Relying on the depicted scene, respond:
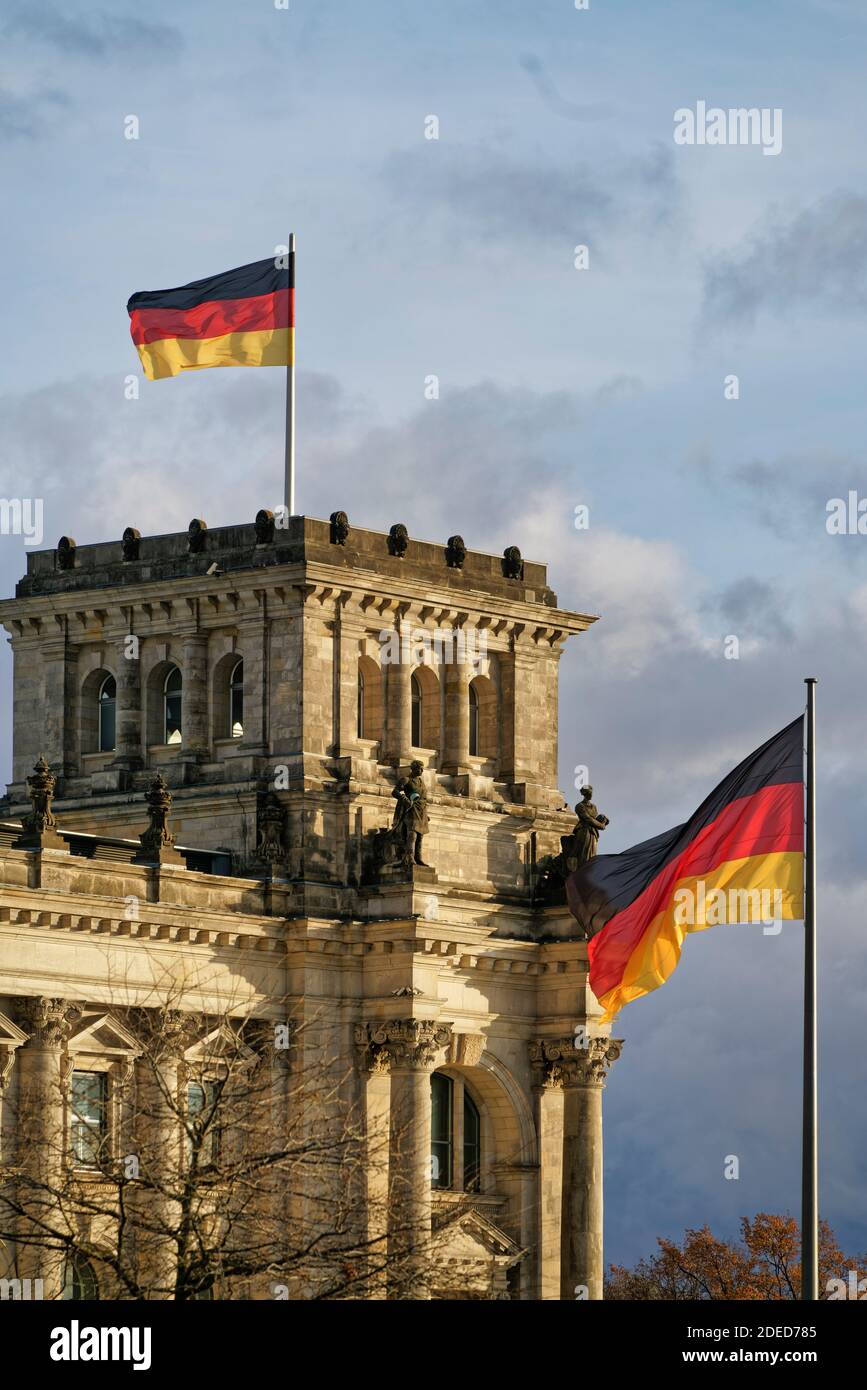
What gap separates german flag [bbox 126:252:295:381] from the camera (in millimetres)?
89562

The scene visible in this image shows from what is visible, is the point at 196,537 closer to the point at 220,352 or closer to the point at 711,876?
the point at 220,352

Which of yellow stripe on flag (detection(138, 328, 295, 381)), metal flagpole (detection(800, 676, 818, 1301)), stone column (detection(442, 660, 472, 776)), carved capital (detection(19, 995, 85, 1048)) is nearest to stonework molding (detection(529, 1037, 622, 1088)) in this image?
stone column (detection(442, 660, 472, 776))

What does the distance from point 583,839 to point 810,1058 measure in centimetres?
3539

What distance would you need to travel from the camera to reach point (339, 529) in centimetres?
9031

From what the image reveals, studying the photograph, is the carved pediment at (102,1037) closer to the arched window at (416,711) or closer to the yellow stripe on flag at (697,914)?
the yellow stripe on flag at (697,914)

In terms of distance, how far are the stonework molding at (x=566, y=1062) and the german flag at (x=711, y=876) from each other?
Result: 14046 millimetres

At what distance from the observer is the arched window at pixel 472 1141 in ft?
300

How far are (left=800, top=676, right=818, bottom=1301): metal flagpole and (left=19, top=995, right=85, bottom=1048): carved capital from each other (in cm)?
2514

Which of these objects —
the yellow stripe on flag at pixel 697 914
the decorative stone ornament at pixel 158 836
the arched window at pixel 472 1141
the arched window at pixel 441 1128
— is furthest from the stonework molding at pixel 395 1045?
the yellow stripe on flag at pixel 697 914

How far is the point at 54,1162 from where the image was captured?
245 feet
